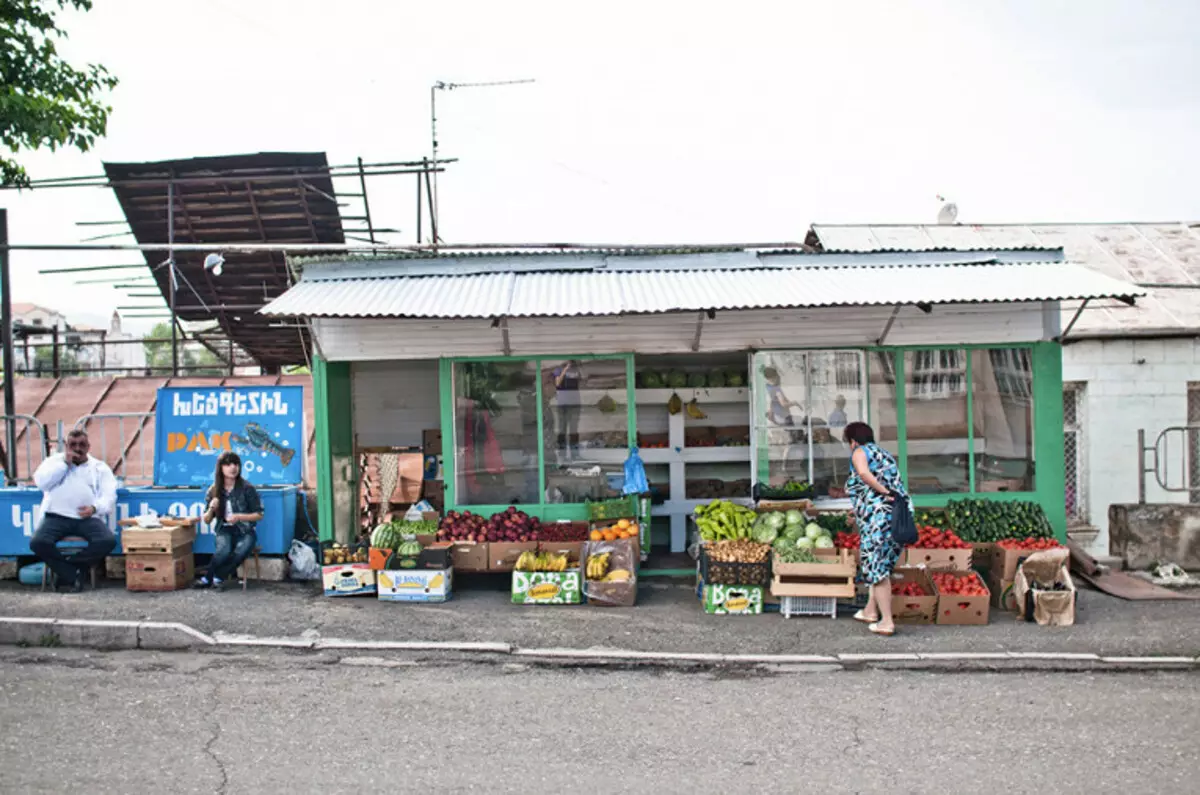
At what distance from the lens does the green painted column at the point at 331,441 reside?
10750 mm

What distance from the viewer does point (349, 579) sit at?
32.2 ft

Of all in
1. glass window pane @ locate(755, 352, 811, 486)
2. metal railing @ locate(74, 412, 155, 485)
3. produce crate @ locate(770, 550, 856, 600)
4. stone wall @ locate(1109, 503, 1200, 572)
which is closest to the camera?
produce crate @ locate(770, 550, 856, 600)

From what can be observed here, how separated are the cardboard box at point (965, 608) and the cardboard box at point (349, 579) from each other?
5642 millimetres

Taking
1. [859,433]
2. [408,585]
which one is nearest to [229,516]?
[408,585]

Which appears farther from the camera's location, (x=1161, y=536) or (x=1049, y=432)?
(x=1161, y=536)

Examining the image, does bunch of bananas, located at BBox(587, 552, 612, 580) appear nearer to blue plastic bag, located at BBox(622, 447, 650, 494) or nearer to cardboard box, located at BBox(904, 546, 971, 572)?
blue plastic bag, located at BBox(622, 447, 650, 494)

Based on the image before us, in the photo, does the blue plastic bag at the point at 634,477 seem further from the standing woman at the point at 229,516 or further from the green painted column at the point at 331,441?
the standing woman at the point at 229,516

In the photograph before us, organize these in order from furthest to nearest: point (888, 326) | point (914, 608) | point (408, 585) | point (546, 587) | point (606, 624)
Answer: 1. point (888, 326)
2. point (408, 585)
3. point (546, 587)
4. point (914, 608)
5. point (606, 624)

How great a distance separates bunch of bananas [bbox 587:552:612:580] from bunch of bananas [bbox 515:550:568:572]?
0.98 ft

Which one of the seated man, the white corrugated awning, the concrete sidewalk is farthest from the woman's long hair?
the white corrugated awning

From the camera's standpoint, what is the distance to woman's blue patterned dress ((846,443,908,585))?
835 centimetres

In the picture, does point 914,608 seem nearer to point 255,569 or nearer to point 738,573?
point 738,573

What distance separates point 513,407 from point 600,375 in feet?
3.50

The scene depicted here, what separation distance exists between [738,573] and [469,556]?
285 cm
